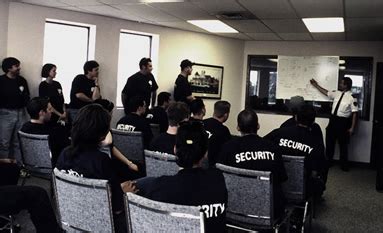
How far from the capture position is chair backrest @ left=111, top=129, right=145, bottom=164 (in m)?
3.83

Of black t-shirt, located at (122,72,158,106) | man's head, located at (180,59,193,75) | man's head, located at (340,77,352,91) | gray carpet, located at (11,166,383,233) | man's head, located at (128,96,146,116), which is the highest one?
man's head, located at (180,59,193,75)

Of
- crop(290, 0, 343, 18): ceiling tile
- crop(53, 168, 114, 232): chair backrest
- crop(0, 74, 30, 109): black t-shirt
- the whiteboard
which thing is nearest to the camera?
crop(53, 168, 114, 232): chair backrest

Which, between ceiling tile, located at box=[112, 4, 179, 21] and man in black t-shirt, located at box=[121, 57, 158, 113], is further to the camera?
man in black t-shirt, located at box=[121, 57, 158, 113]

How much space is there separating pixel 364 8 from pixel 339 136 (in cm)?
304

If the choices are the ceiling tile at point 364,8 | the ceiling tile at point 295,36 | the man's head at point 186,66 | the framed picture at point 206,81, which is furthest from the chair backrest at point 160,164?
the ceiling tile at point 295,36

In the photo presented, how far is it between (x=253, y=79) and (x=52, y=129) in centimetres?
594

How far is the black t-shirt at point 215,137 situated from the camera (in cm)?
381

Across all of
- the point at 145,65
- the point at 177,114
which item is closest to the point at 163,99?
the point at 145,65

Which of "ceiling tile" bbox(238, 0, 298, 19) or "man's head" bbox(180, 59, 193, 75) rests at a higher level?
"ceiling tile" bbox(238, 0, 298, 19)

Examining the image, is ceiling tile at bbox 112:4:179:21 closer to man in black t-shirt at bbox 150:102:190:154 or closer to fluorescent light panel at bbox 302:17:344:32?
fluorescent light panel at bbox 302:17:344:32

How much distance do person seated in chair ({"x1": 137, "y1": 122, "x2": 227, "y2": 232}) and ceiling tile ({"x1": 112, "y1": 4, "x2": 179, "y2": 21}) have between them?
408cm

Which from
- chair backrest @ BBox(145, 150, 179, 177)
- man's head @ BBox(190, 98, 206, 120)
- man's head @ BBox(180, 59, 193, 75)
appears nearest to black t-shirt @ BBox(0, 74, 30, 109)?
man's head @ BBox(190, 98, 206, 120)

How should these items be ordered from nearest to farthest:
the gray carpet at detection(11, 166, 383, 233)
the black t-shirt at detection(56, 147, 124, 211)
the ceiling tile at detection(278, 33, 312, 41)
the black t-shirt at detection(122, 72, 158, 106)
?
the black t-shirt at detection(56, 147, 124, 211) → the gray carpet at detection(11, 166, 383, 233) → the black t-shirt at detection(122, 72, 158, 106) → the ceiling tile at detection(278, 33, 312, 41)

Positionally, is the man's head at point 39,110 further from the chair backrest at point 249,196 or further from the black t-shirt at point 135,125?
the chair backrest at point 249,196
